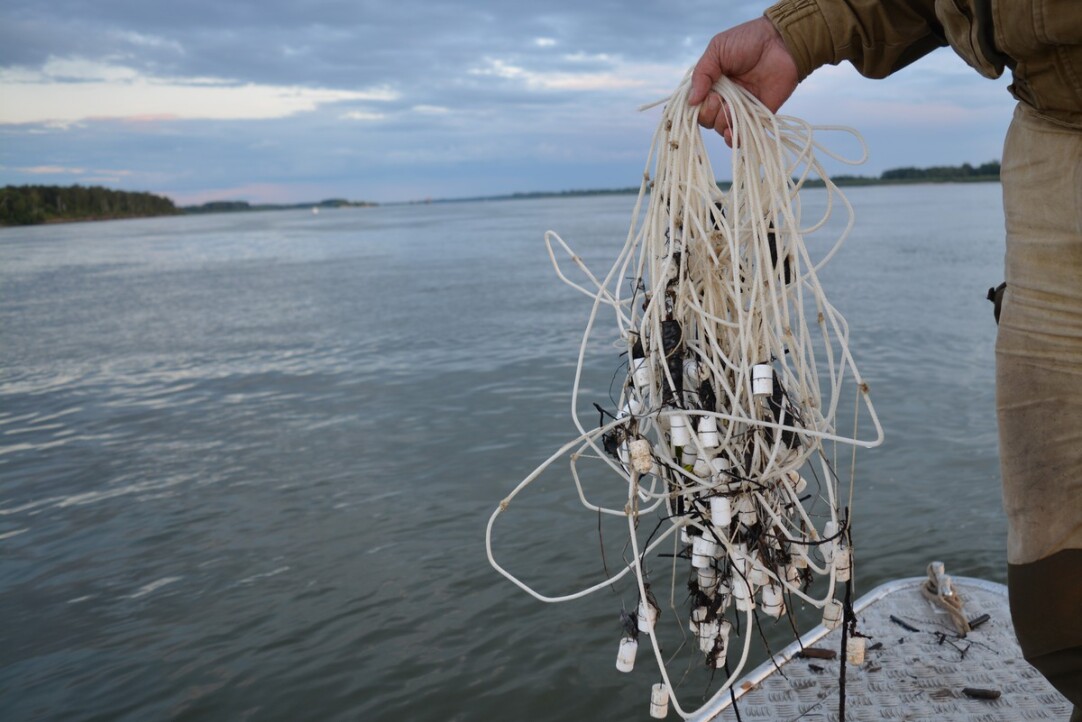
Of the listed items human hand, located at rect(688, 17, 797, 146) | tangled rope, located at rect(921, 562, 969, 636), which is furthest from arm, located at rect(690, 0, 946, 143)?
tangled rope, located at rect(921, 562, 969, 636)

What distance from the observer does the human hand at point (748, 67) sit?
2.65 metres

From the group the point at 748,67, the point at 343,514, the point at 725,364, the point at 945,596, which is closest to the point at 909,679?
the point at 945,596

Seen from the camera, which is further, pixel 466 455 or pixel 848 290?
pixel 848 290

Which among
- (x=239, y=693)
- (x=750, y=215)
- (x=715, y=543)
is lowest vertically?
(x=239, y=693)

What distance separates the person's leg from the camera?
200cm

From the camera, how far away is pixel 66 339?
16.7 metres

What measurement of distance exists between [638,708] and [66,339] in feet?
51.7

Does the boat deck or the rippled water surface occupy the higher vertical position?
the boat deck

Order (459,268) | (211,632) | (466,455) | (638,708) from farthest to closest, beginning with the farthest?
(459,268)
(466,455)
(211,632)
(638,708)

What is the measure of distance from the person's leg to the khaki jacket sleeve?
0.52m

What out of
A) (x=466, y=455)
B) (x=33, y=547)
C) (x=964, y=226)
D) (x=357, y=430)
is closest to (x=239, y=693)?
(x=33, y=547)

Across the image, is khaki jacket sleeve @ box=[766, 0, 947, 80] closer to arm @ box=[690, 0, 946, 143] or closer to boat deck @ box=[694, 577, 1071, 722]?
arm @ box=[690, 0, 946, 143]

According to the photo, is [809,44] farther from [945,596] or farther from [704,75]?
[945,596]

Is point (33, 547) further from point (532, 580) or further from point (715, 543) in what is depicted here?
point (715, 543)
